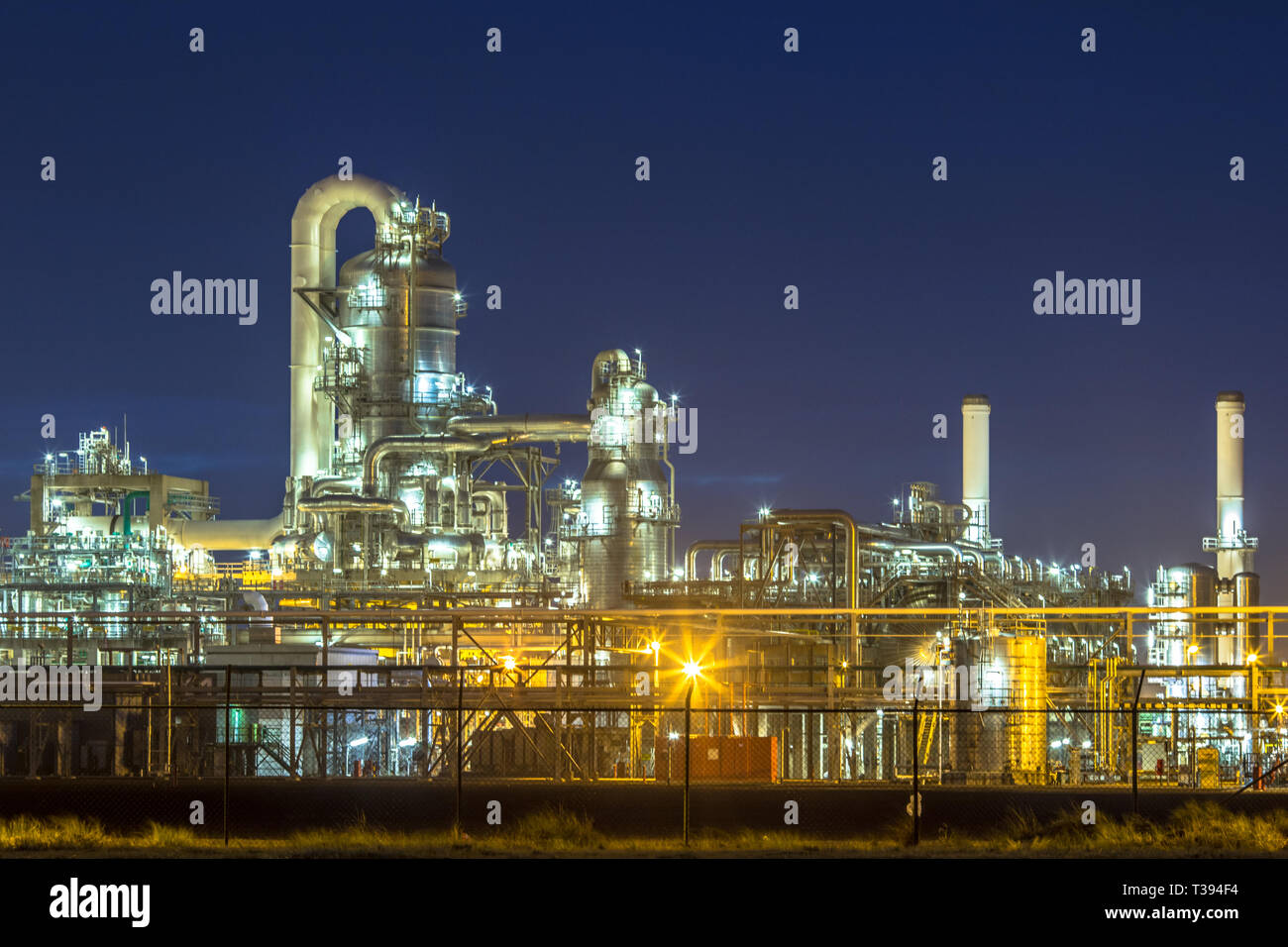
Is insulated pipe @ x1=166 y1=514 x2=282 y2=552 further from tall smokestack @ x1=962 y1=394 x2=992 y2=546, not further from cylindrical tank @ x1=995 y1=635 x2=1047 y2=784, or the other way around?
cylindrical tank @ x1=995 y1=635 x2=1047 y2=784

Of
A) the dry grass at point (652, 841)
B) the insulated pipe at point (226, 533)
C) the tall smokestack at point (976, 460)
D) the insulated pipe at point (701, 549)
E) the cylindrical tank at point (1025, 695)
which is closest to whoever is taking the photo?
the dry grass at point (652, 841)

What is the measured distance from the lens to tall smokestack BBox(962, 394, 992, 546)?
74.1 metres

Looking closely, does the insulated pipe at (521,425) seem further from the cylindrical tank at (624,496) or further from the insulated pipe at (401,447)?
the cylindrical tank at (624,496)

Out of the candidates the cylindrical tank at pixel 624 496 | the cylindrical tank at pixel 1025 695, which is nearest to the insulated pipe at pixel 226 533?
the cylindrical tank at pixel 624 496

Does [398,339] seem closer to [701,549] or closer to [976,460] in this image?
[701,549]

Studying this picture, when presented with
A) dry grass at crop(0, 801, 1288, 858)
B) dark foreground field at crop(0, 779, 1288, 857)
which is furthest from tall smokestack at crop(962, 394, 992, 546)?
dry grass at crop(0, 801, 1288, 858)

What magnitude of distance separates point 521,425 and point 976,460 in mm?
25124

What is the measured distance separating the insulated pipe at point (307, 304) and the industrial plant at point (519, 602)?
113mm

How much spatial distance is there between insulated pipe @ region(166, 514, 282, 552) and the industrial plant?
0.19 meters

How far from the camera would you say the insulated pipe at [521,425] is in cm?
5850

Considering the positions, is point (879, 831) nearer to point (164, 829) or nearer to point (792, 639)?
point (164, 829)

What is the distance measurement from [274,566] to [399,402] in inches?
295

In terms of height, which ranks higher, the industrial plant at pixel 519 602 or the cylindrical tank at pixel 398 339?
the cylindrical tank at pixel 398 339

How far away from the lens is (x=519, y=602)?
59125mm
